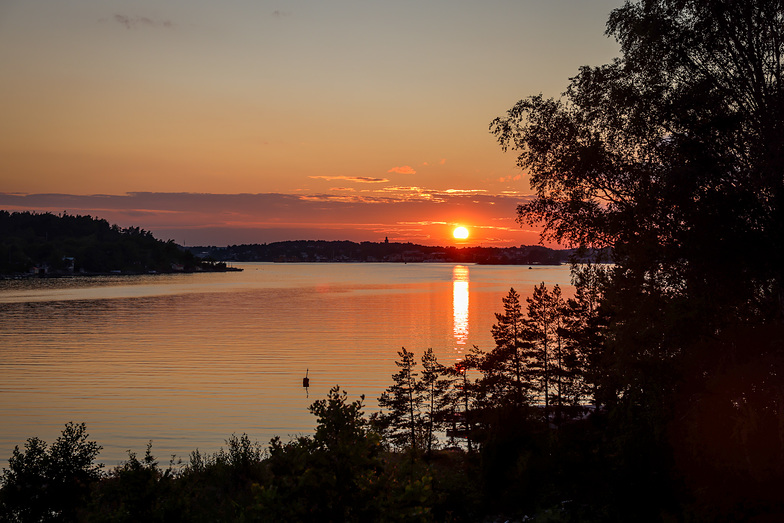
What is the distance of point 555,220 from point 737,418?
8.24 metres

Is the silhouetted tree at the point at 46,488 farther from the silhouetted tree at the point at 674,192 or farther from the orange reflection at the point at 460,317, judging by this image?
the orange reflection at the point at 460,317

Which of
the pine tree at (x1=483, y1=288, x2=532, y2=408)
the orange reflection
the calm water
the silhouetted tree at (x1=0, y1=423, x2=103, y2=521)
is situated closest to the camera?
the silhouetted tree at (x1=0, y1=423, x2=103, y2=521)

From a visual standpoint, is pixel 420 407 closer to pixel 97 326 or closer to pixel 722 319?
pixel 722 319

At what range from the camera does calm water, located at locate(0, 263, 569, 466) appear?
151 feet

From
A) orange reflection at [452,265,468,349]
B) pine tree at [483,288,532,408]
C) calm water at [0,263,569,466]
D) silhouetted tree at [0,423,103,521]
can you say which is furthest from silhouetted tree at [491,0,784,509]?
orange reflection at [452,265,468,349]

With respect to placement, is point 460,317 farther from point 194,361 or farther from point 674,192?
point 674,192

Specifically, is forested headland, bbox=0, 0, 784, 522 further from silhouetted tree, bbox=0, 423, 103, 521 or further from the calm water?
the calm water

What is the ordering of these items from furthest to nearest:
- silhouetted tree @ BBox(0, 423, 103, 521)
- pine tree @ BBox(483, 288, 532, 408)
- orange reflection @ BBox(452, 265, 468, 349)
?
orange reflection @ BBox(452, 265, 468, 349), pine tree @ BBox(483, 288, 532, 408), silhouetted tree @ BBox(0, 423, 103, 521)

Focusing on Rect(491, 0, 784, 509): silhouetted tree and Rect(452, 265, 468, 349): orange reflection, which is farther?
Rect(452, 265, 468, 349): orange reflection

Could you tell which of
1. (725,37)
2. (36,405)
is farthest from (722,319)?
(36,405)

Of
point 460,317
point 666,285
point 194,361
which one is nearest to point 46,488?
point 666,285

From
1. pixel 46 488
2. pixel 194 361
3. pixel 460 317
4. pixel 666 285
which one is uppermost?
pixel 666 285

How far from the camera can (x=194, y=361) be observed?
7438cm

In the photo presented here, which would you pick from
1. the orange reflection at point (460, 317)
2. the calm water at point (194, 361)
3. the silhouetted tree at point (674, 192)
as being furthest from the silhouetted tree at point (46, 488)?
the orange reflection at point (460, 317)
